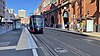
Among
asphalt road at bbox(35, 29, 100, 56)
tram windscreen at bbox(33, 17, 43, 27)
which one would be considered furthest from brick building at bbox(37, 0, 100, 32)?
asphalt road at bbox(35, 29, 100, 56)

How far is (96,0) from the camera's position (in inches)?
1549

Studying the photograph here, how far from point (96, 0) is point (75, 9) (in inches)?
529

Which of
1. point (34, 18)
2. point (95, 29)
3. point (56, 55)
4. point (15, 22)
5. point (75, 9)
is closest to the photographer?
point (56, 55)

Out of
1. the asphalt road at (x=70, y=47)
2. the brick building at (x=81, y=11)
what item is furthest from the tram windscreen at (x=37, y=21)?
the asphalt road at (x=70, y=47)

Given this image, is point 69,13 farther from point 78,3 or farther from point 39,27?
point 39,27

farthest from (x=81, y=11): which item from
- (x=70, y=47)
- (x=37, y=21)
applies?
(x=70, y=47)

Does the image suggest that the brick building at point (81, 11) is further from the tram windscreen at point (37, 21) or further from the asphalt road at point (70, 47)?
the asphalt road at point (70, 47)

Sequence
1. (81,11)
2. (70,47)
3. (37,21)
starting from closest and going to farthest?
(70,47) < (37,21) < (81,11)

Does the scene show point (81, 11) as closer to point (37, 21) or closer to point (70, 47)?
point (37, 21)

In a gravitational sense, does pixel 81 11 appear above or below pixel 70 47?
above

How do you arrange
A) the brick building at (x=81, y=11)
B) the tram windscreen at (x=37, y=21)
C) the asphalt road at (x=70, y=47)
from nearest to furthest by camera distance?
the asphalt road at (x=70, y=47), the tram windscreen at (x=37, y=21), the brick building at (x=81, y=11)

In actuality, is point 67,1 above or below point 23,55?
above

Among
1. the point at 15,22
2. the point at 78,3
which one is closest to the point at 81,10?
the point at 78,3

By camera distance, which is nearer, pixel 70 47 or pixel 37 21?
pixel 70 47
